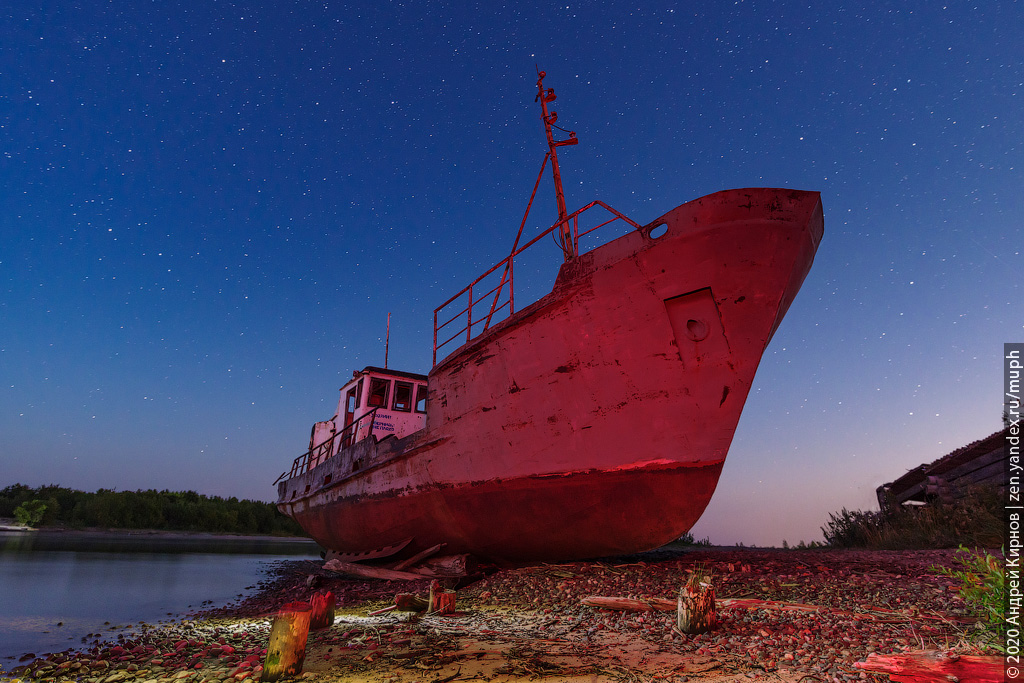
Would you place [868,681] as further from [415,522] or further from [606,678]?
[415,522]

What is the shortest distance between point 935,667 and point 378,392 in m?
12.2

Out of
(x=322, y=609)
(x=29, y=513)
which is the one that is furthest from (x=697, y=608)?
(x=29, y=513)

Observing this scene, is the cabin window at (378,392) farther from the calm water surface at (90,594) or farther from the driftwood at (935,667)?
the driftwood at (935,667)

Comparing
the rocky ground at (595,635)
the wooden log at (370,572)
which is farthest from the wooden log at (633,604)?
the wooden log at (370,572)

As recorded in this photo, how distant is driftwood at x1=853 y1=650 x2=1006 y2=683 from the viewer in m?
2.58

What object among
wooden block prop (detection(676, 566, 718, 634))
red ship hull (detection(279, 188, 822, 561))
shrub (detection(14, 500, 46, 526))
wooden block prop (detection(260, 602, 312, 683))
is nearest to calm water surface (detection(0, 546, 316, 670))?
wooden block prop (detection(260, 602, 312, 683))

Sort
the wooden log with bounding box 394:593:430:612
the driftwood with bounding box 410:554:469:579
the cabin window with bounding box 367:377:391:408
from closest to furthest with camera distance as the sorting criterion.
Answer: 1. the wooden log with bounding box 394:593:430:612
2. the driftwood with bounding box 410:554:469:579
3. the cabin window with bounding box 367:377:391:408

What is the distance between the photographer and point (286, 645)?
346 cm

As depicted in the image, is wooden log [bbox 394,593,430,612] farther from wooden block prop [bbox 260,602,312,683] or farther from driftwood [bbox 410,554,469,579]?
wooden block prop [bbox 260,602,312,683]

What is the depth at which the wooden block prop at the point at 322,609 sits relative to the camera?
5.20 m

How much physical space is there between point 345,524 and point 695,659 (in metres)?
9.77

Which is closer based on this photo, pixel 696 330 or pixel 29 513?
pixel 696 330

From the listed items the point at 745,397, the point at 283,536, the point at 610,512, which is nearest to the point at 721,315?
the point at 745,397

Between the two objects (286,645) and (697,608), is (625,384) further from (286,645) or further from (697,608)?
(286,645)
